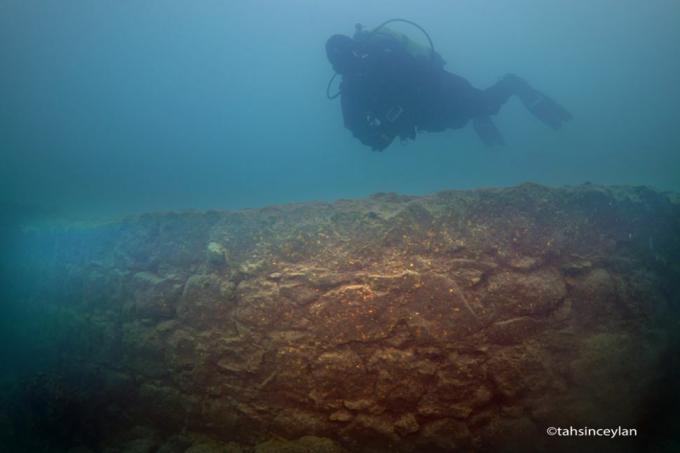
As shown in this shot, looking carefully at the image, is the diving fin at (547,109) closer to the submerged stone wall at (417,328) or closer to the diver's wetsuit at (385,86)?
the diver's wetsuit at (385,86)

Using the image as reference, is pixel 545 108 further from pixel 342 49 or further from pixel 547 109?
pixel 342 49

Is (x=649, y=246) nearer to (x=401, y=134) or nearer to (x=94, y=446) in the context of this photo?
(x=401, y=134)

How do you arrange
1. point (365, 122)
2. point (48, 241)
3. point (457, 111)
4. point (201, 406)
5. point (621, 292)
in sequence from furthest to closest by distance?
point (457, 111) → point (365, 122) → point (48, 241) → point (201, 406) → point (621, 292)

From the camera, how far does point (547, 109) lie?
263 inches

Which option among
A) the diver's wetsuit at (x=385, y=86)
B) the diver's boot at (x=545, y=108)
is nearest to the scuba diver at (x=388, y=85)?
the diver's wetsuit at (x=385, y=86)

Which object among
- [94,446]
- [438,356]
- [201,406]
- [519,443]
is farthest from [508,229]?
[94,446]

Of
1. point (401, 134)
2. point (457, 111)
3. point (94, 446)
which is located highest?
point (457, 111)

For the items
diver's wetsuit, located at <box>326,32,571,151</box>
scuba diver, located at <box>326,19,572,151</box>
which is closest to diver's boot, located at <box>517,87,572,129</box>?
scuba diver, located at <box>326,19,572,151</box>

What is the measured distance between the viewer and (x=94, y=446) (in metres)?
3.43

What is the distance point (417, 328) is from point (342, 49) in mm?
4604

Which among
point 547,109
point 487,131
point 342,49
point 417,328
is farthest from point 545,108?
point 417,328

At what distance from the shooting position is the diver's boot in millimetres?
6570

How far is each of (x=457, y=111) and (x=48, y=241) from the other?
6.76 meters

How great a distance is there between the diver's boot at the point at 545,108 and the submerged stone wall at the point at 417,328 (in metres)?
4.10
